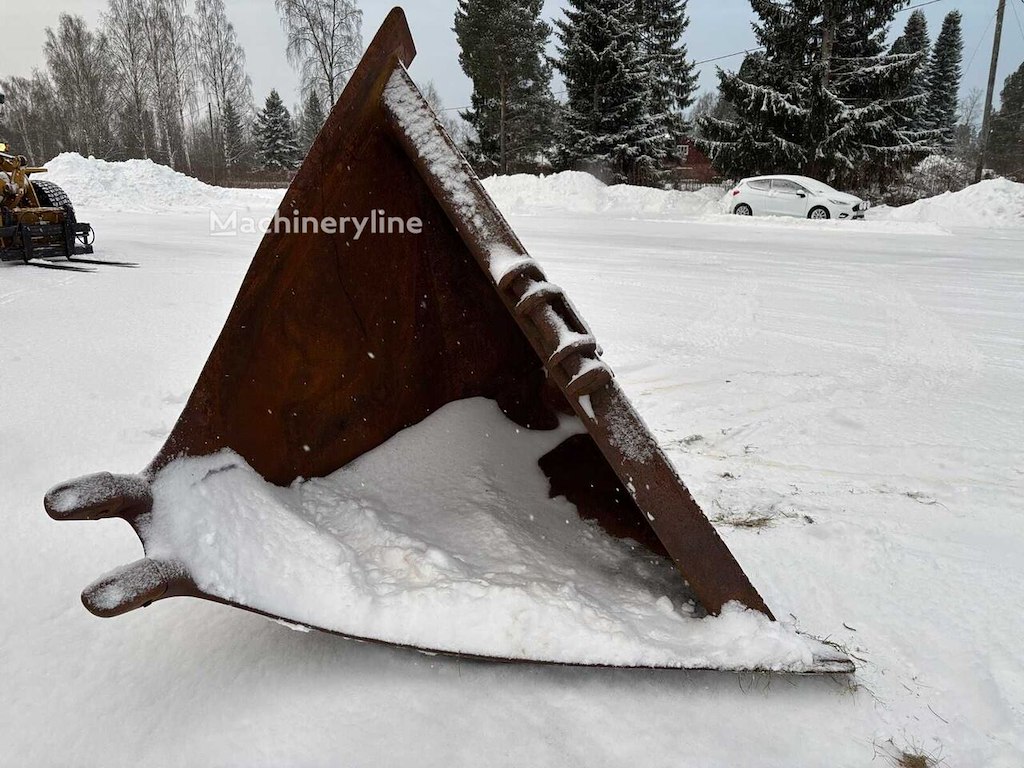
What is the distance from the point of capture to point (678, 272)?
909cm

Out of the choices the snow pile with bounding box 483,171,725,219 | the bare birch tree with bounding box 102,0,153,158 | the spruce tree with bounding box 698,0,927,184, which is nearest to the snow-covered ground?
the snow pile with bounding box 483,171,725,219

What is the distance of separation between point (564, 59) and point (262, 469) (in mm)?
27808

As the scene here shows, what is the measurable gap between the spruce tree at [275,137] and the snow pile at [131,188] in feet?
96.1

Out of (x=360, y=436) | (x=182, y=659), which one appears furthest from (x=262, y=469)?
(x=182, y=659)

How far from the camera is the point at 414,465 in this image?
2498 millimetres

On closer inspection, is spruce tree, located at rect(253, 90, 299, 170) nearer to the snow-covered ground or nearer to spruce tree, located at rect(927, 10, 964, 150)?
spruce tree, located at rect(927, 10, 964, 150)

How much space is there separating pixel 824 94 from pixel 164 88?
120 feet

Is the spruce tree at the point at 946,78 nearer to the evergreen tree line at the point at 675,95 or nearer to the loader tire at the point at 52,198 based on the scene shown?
the evergreen tree line at the point at 675,95

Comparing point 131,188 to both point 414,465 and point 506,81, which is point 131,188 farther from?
point 414,465

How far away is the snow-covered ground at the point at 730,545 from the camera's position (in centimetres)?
152

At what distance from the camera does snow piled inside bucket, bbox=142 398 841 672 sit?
1627 mm

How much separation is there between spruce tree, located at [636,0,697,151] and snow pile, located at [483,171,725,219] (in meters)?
6.79

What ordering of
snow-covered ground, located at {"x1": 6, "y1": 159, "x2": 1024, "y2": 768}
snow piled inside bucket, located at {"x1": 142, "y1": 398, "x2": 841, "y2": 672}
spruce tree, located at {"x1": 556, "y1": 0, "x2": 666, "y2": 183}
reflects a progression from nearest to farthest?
snow-covered ground, located at {"x1": 6, "y1": 159, "x2": 1024, "y2": 768} < snow piled inside bucket, located at {"x1": 142, "y1": 398, "x2": 841, "y2": 672} < spruce tree, located at {"x1": 556, "y1": 0, "x2": 666, "y2": 183}

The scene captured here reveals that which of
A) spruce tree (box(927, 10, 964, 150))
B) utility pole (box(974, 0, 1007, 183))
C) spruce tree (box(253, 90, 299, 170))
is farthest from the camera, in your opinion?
spruce tree (box(253, 90, 299, 170))
